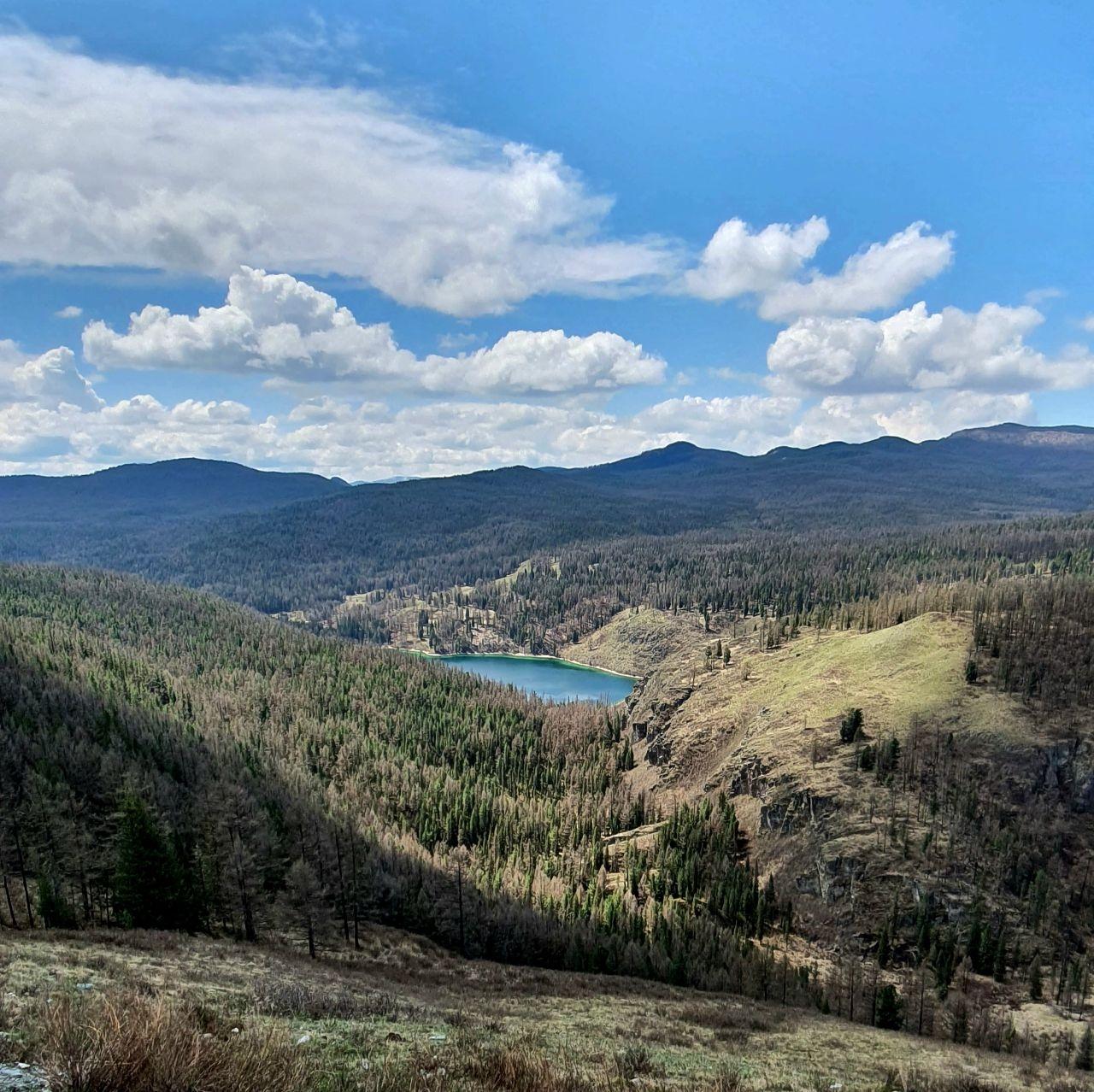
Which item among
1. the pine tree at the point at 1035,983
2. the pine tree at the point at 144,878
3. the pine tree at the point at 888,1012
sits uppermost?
the pine tree at the point at 144,878

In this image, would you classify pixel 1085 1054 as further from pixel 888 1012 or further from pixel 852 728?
pixel 852 728

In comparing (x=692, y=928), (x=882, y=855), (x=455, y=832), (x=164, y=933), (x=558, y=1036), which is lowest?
(x=455, y=832)

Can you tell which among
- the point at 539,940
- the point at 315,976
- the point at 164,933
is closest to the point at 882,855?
the point at 539,940

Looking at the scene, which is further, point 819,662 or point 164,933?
point 819,662

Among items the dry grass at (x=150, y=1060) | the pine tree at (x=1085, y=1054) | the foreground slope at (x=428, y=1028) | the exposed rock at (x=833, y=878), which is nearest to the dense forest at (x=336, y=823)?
the exposed rock at (x=833, y=878)

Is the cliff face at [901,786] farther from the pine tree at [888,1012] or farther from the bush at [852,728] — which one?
the pine tree at [888,1012]

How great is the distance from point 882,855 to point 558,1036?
8470 centimetres

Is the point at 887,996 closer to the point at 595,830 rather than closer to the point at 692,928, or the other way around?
the point at 692,928

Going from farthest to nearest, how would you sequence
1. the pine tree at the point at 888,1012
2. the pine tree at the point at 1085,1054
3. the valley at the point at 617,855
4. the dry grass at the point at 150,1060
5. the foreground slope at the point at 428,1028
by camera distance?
the pine tree at the point at 888,1012, the pine tree at the point at 1085,1054, the valley at the point at 617,855, the foreground slope at the point at 428,1028, the dry grass at the point at 150,1060

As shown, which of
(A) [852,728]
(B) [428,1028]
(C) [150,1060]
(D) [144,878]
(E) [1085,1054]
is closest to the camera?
(C) [150,1060]

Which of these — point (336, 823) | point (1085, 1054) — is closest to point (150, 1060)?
point (1085, 1054)

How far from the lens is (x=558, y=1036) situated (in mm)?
31562

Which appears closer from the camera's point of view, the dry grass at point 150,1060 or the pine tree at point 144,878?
the dry grass at point 150,1060

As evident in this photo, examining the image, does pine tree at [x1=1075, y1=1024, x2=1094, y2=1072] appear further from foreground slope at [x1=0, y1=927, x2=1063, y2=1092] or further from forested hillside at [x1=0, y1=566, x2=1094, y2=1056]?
foreground slope at [x1=0, y1=927, x2=1063, y2=1092]
